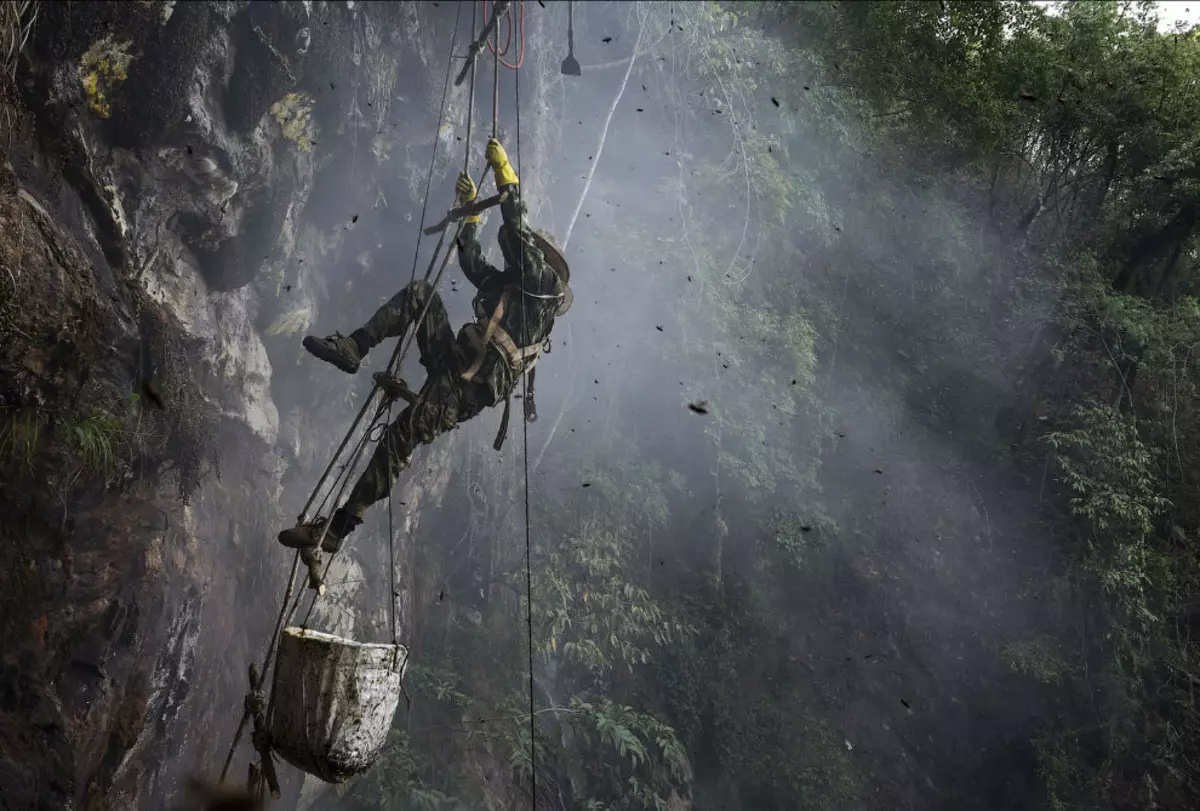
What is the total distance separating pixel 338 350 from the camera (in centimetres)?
349

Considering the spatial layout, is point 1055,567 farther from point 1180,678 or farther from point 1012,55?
point 1012,55

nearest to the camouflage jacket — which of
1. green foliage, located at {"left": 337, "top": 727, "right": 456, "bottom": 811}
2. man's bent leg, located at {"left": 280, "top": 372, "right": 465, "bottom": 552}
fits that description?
man's bent leg, located at {"left": 280, "top": 372, "right": 465, "bottom": 552}

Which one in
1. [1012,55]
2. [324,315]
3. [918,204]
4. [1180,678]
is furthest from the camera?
[918,204]

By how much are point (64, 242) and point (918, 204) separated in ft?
40.2

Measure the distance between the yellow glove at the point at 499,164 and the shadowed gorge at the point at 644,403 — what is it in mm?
1014

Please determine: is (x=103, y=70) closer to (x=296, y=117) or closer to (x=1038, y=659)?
(x=296, y=117)

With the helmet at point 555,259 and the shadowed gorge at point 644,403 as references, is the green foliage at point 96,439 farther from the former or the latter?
the helmet at point 555,259

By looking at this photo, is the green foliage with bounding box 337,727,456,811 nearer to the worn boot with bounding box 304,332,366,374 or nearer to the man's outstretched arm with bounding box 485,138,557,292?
the worn boot with bounding box 304,332,366,374

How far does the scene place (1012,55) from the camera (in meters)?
10.7

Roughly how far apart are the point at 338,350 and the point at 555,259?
125cm

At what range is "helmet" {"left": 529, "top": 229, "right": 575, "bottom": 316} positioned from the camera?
4.04 meters

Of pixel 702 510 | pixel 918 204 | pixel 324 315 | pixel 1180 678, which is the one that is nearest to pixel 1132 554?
pixel 1180 678

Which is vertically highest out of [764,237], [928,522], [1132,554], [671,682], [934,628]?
[764,237]

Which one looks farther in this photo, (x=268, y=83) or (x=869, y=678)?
(x=869, y=678)
